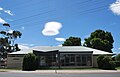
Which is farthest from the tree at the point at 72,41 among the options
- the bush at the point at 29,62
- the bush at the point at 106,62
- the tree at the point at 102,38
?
the bush at the point at 29,62

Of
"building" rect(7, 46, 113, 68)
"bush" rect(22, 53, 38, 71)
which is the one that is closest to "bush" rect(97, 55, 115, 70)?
"building" rect(7, 46, 113, 68)

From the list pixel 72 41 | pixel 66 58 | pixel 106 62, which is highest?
pixel 72 41

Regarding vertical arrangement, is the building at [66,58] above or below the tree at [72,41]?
below

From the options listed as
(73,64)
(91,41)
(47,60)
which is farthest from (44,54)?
(91,41)

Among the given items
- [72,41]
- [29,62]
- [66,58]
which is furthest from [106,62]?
[72,41]

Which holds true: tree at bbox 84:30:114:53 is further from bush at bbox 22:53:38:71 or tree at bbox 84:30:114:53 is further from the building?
bush at bbox 22:53:38:71

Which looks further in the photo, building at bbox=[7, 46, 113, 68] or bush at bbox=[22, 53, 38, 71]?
building at bbox=[7, 46, 113, 68]

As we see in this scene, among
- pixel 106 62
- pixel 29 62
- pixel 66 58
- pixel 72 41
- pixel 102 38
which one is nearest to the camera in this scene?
pixel 29 62

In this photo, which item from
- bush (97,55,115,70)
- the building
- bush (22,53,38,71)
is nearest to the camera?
bush (22,53,38,71)

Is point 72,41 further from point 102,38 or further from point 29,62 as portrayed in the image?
point 29,62

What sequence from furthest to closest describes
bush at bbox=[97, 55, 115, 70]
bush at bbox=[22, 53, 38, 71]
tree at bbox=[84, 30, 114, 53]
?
tree at bbox=[84, 30, 114, 53] → bush at bbox=[97, 55, 115, 70] → bush at bbox=[22, 53, 38, 71]

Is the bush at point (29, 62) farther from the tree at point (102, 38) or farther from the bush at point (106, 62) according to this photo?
the tree at point (102, 38)

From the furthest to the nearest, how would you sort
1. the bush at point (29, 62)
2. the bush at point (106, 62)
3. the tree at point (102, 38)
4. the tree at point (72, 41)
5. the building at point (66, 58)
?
the tree at point (72, 41)
the tree at point (102, 38)
the building at point (66, 58)
the bush at point (106, 62)
the bush at point (29, 62)

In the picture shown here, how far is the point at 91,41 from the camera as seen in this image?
65000 millimetres
